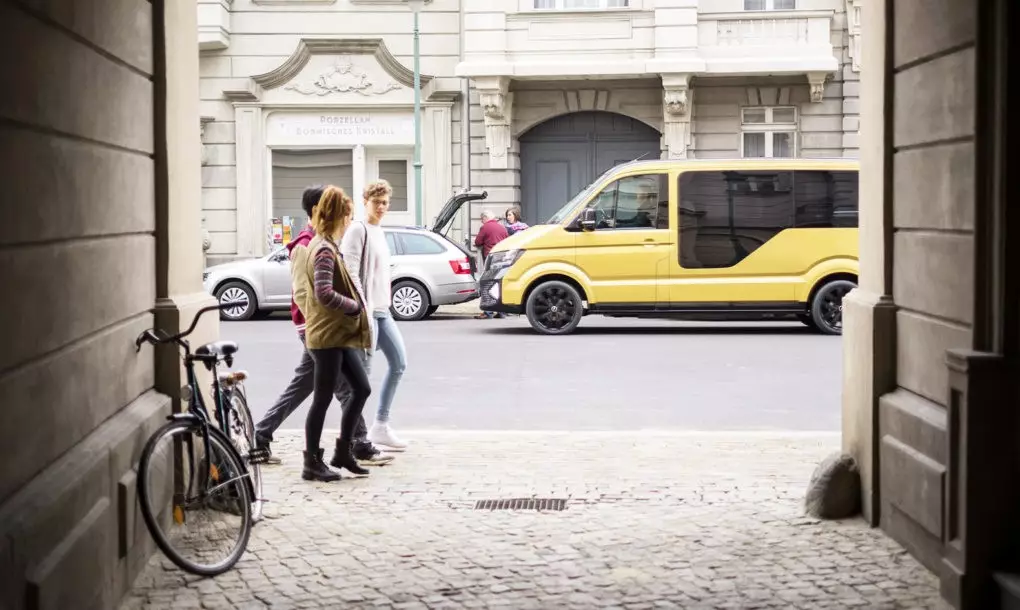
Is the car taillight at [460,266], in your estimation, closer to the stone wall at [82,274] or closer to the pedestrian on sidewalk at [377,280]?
the pedestrian on sidewalk at [377,280]

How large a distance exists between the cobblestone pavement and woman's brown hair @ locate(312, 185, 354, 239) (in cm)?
150

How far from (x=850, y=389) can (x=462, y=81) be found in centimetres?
2079

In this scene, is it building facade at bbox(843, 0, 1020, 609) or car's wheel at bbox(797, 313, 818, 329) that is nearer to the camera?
building facade at bbox(843, 0, 1020, 609)

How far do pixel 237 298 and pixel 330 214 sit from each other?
1385 centimetres

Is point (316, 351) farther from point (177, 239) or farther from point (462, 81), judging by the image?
point (462, 81)

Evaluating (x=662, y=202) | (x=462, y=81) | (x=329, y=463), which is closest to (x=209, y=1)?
(x=462, y=81)

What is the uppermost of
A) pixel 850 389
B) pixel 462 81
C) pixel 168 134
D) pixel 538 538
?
pixel 462 81

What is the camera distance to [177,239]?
7.27 meters

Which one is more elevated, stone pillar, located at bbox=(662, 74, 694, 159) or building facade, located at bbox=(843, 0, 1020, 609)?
stone pillar, located at bbox=(662, 74, 694, 159)

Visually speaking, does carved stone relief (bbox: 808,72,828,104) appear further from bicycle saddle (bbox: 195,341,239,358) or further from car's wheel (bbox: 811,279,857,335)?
bicycle saddle (bbox: 195,341,239,358)

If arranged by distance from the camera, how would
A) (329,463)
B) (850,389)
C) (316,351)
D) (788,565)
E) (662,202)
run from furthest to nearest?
(662,202) < (329,463) < (316,351) < (850,389) < (788,565)

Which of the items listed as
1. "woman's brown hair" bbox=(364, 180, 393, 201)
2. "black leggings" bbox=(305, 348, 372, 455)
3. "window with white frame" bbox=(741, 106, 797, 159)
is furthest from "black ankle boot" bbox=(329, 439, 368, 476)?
"window with white frame" bbox=(741, 106, 797, 159)

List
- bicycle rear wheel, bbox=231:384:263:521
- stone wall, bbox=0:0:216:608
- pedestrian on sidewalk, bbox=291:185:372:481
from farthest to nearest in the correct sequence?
pedestrian on sidewalk, bbox=291:185:372:481, bicycle rear wheel, bbox=231:384:263:521, stone wall, bbox=0:0:216:608

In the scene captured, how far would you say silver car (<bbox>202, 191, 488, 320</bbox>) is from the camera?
21.8 m
